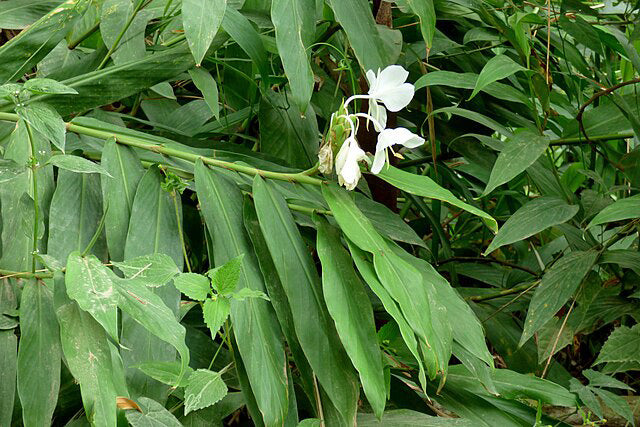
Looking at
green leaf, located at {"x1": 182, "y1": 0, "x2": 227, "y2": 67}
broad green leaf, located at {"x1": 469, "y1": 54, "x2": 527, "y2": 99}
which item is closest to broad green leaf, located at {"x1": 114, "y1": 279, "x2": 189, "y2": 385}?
green leaf, located at {"x1": 182, "y1": 0, "x2": 227, "y2": 67}

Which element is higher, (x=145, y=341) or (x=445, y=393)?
(x=145, y=341)

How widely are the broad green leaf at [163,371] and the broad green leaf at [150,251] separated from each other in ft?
0.07

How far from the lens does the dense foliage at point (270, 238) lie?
64cm

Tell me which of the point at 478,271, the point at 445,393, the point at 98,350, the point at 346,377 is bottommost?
the point at 478,271

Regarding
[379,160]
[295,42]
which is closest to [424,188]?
[379,160]

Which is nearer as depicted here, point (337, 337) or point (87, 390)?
point (87, 390)

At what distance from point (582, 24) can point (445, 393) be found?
1.85 ft

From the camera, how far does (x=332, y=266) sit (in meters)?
0.71

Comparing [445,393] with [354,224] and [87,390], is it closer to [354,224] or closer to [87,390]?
[354,224]

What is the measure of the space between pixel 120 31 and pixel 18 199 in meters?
0.29

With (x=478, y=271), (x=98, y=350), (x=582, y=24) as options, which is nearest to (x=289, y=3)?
(x=98, y=350)

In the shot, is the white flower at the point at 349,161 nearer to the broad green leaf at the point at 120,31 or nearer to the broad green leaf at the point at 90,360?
the broad green leaf at the point at 90,360

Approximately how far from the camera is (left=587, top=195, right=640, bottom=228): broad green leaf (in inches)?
35.5

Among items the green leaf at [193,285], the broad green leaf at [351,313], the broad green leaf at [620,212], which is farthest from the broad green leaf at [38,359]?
the broad green leaf at [620,212]
